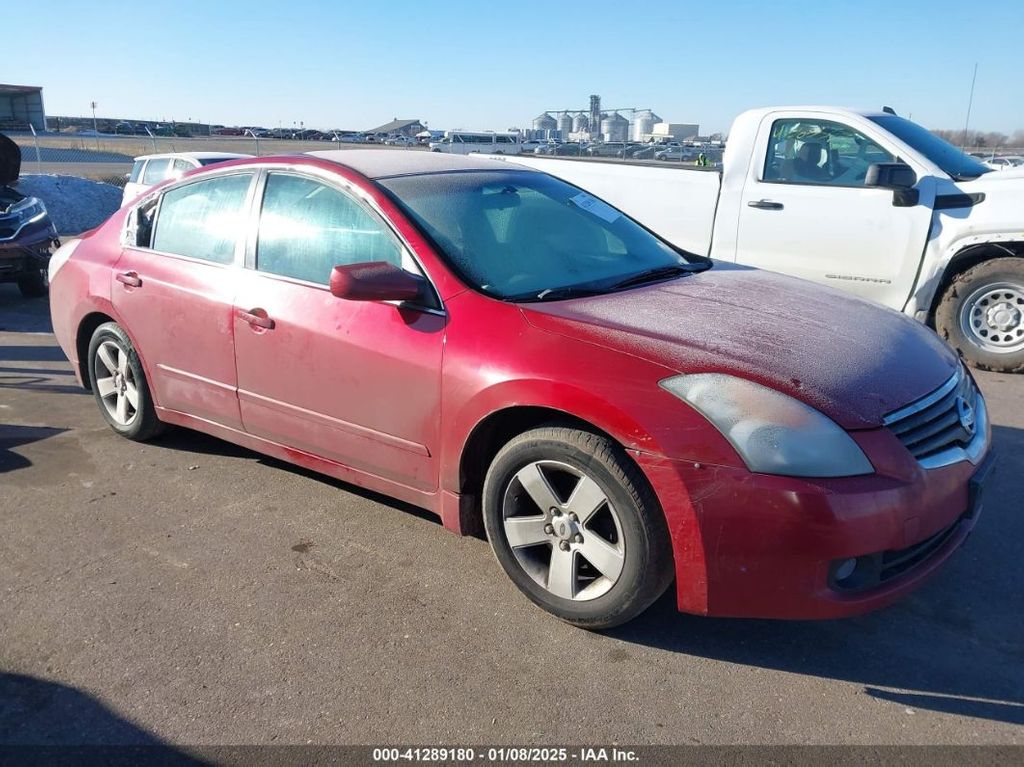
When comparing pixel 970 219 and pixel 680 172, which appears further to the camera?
pixel 680 172

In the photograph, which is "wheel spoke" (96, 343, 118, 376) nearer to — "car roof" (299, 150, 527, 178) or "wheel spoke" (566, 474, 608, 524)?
"car roof" (299, 150, 527, 178)

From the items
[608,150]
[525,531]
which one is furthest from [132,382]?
[608,150]

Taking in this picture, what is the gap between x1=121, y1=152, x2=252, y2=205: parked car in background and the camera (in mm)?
12234

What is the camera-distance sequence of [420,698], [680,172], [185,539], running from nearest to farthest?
1. [420,698]
2. [185,539]
3. [680,172]

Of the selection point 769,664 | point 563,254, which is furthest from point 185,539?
point 769,664

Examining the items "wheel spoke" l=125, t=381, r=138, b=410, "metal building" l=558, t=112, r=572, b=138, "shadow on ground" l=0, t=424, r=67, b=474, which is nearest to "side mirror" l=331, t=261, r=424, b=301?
"wheel spoke" l=125, t=381, r=138, b=410

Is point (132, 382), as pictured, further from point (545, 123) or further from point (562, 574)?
point (545, 123)

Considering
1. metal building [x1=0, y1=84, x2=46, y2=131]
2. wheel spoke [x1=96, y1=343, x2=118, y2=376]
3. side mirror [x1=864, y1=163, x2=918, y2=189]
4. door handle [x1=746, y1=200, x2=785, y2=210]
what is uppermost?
metal building [x1=0, y1=84, x2=46, y2=131]

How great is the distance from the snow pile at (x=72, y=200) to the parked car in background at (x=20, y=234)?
19.7ft

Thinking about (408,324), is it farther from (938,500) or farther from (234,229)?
(938,500)

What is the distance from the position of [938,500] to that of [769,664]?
0.79m

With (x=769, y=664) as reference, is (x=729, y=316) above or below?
above

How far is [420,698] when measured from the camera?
273 cm

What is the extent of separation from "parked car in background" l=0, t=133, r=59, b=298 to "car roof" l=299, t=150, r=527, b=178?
624 centimetres
